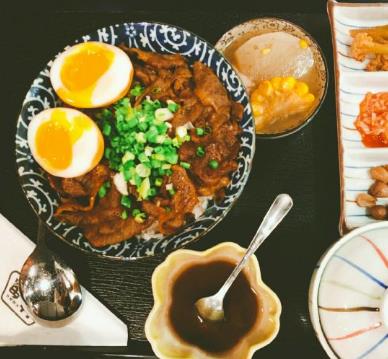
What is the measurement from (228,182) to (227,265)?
0.35 meters

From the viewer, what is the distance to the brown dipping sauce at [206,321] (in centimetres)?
194

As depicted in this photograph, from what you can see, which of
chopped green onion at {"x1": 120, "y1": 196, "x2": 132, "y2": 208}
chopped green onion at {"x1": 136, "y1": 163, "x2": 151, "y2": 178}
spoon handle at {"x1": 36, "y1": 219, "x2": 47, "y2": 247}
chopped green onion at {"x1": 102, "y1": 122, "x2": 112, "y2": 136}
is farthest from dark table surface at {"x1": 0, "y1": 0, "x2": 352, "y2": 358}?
chopped green onion at {"x1": 102, "y1": 122, "x2": 112, "y2": 136}

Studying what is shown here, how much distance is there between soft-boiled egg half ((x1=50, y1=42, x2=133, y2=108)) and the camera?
2109mm

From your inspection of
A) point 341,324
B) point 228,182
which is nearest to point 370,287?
point 341,324

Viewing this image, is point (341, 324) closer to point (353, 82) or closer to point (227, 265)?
point (227, 265)

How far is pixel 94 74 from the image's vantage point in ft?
7.02

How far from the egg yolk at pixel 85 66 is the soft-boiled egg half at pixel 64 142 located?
0.10 m

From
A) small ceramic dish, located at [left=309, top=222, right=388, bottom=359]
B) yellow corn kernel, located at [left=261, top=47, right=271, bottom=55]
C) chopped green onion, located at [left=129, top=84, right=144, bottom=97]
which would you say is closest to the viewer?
small ceramic dish, located at [left=309, top=222, right=388, bottom=359]

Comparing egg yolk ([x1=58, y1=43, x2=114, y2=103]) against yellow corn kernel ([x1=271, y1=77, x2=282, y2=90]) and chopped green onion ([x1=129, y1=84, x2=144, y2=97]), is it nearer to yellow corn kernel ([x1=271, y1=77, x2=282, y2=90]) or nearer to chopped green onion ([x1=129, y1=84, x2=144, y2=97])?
chopped green onion ([x1=129, y1=84, x2=144, y2=97])

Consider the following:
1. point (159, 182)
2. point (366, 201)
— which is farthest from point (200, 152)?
point (366, 201)

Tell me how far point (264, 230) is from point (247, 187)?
1.07 feet

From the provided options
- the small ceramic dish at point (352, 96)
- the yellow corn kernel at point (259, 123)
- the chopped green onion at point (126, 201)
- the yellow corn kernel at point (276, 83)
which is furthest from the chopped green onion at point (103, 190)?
Answer: the small ceramic dish at point (352, 96)

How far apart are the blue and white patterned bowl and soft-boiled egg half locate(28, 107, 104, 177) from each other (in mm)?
60

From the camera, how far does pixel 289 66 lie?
7.66 feet
